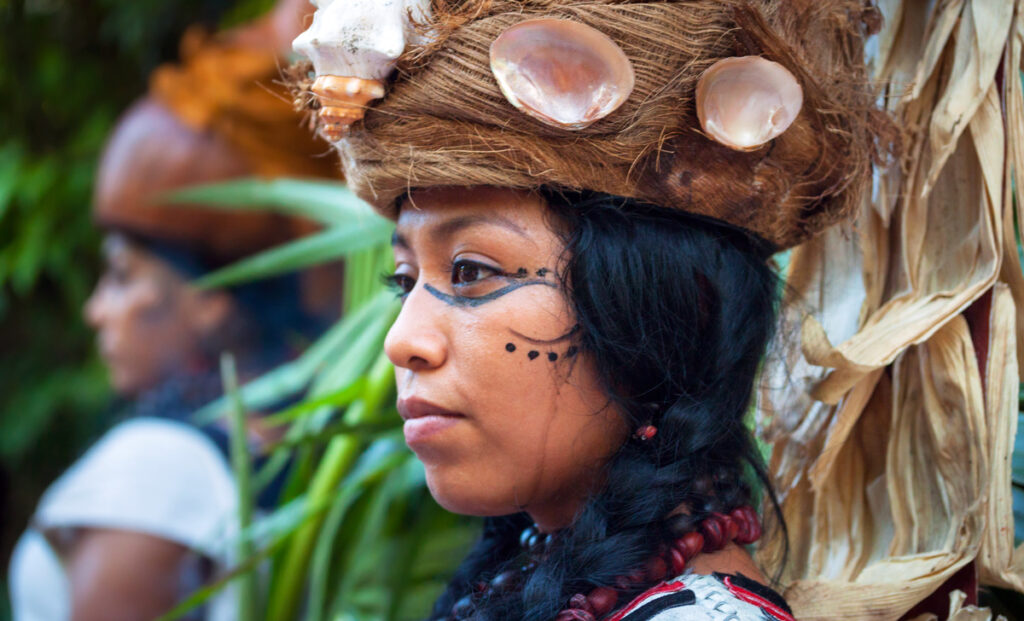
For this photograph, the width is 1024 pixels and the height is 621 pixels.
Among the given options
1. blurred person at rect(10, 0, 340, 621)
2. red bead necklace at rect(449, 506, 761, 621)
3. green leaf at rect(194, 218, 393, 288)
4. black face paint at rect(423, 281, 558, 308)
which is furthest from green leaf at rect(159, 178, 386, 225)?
red bead necklace at rect(449, 506, 761, 621)

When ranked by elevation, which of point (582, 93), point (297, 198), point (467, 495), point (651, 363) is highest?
point (582, 93)

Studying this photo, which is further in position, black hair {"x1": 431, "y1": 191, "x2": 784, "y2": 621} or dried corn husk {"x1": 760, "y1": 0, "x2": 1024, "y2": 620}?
dried corn husk {"x1": 760, "y1": 0, "x2": 1024, "y2": 620}

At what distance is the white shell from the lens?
3.10ft

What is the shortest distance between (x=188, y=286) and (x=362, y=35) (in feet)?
5.53

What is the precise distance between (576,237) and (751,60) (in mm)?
234

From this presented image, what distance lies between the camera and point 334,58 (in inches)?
38.1

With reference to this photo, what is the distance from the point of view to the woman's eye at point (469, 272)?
98 cm

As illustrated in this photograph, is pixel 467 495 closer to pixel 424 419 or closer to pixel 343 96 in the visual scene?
pixel 424 419

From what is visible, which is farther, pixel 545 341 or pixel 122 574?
pixel 122 574

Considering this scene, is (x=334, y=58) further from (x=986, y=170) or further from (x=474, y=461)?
(x=986, y=170)

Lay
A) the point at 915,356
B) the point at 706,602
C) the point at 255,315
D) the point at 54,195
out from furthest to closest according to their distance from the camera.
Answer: the point at 54,195 < the point at 255,315 < the point at 915,356 < the point at 706,602

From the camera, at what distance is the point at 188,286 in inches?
97.5

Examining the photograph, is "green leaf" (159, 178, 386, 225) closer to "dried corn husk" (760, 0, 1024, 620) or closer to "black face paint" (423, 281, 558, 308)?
"black face paint" (423, 281, 558, 308)

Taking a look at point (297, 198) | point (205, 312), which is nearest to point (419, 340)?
point (297, 198)
